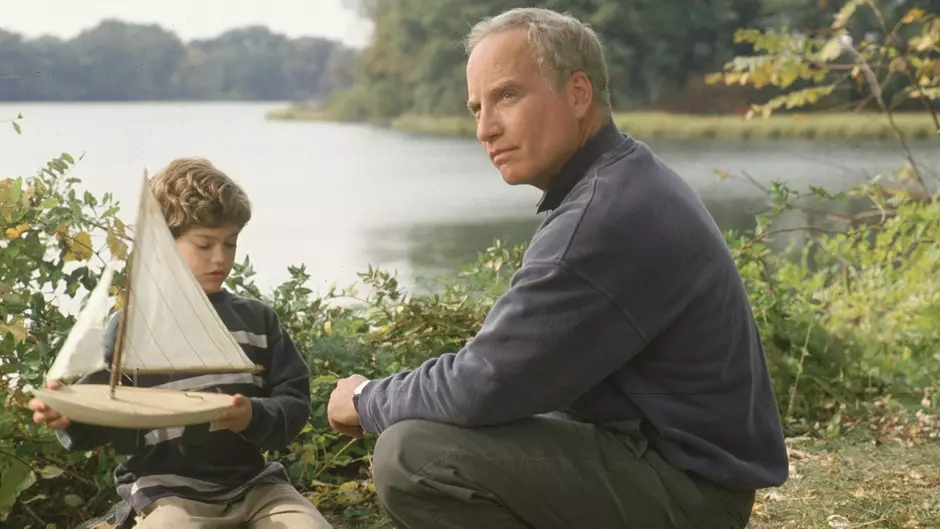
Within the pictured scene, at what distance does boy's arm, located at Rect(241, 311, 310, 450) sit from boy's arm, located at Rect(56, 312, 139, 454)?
0.85 ft

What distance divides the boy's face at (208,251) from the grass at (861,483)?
997mm

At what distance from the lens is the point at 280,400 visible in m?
2.63

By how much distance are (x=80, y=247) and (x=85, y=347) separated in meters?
1.04

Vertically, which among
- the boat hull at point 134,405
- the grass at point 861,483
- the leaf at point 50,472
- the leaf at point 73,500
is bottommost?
the grass at point 861,483

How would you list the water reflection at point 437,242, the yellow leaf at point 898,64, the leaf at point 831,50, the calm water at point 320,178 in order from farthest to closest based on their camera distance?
the yellow leaf at point 898,64
the leaf at point 831,50
the water reflection at point 437,242
the calm water at point 320,178

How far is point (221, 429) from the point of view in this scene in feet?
8.59

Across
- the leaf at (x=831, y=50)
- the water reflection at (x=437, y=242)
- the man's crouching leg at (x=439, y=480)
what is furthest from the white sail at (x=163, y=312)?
the leaf at (x=831, y=50)

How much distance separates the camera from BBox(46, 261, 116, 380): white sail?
228 centimetres

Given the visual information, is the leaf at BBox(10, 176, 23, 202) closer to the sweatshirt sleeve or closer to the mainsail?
the mainsail

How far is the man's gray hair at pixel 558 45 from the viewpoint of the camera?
2.45 metres

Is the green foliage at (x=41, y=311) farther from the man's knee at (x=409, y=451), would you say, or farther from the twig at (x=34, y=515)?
the man's knee at (x=409, y=451)

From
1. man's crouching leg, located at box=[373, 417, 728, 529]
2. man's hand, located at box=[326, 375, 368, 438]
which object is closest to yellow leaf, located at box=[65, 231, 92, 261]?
man's hand, located at box=[326, 375, 368, 438]

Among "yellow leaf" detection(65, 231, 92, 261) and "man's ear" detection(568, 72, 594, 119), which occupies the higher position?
"man's ear" detection(568, 72, 594, 119)

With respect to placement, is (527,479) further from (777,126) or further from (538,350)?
(777,126)
